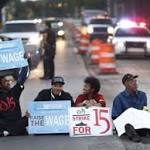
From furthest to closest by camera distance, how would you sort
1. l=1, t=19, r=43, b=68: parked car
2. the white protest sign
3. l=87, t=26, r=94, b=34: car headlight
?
l=87, t=26, r=94, b=34: car headlight → l=1, t=19, r=43, b=68: parked car → the white protest sign

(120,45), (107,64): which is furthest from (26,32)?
(107,64)

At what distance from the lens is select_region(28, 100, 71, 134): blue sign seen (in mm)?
10930

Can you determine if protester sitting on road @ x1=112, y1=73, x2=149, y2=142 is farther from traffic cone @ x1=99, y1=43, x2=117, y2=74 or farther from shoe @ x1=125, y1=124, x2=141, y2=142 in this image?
traffic cone @ x1=99, y1=43, x2=117, y2=74

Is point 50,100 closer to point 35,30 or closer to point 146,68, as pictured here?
point 146,68

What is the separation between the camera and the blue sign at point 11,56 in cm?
1177

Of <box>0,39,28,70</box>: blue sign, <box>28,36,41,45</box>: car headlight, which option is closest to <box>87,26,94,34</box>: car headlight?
<box>28,36,41,45</box>: car headlight

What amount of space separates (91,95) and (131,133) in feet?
4.10

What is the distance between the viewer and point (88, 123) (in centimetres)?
1073

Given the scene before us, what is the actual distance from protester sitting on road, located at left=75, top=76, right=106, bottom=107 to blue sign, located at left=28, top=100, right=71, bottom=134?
1.18ft

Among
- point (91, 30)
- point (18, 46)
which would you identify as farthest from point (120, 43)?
point (18, 46)

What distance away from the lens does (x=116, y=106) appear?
1105 cm

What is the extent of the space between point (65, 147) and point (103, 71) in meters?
13.8

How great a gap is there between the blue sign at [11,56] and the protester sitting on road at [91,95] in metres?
1.16

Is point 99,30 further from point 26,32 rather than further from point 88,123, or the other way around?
point 88,123
